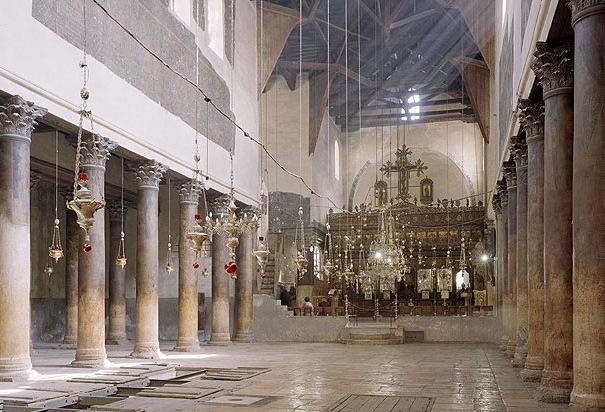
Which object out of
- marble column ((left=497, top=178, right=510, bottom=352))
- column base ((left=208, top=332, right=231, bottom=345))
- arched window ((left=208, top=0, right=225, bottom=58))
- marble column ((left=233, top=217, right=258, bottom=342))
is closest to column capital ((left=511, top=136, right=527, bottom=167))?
marble column ((left=497, top=178, right=510, bottom=352))

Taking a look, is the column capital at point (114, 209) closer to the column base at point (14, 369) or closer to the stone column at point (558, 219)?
the column base at point (14, 369)

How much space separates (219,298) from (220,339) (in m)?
1.20

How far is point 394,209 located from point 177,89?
47.1 feet

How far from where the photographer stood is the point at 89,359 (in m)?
13.7

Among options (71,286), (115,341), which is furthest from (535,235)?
(71,286)

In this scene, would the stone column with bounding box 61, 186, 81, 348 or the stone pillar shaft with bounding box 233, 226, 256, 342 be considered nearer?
the stone column with bounding box 61, 186, 81, 348

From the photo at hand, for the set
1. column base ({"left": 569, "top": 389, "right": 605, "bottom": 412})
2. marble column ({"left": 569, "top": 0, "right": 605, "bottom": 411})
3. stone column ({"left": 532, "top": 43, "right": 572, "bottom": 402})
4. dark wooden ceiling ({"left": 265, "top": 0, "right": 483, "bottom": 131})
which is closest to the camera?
column base ({"left": 569, "top": 389, "right": 605, "bottom": 412})

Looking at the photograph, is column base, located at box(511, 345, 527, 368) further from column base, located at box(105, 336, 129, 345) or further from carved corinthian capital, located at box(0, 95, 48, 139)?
column base, located at box(105, 336, 129, 345)

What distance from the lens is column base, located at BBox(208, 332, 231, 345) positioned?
69.1 feet

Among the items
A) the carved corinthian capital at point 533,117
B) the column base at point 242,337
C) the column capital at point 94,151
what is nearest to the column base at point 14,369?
the column capital at point 94,151

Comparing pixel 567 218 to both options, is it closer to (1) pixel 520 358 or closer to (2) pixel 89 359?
(1) pixel 520 358

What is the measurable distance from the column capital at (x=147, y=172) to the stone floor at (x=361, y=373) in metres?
3.99

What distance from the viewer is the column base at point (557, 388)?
9180mm

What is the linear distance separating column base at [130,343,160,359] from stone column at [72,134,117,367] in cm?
203
